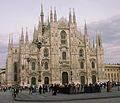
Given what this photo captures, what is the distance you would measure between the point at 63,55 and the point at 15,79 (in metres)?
14.4

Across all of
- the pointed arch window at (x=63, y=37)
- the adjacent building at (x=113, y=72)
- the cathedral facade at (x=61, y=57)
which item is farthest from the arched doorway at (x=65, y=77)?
the adjacent building at (x=113, y=72)

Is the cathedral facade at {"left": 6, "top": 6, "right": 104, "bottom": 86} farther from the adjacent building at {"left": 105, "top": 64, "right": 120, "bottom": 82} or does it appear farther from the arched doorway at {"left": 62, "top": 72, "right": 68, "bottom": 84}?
the adjacent building at {"left": 105, "top": 64, "right": 120, "bottom": 82}

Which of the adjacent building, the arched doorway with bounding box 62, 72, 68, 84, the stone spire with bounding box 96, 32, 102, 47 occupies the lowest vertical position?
the arched doorway with bounding box 62, 72, 68, 84

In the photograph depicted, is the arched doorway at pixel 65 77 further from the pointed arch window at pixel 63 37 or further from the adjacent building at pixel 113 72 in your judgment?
the adjacent building at pixel 113 72

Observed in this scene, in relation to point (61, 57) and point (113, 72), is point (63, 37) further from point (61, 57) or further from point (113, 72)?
point (113, 72)

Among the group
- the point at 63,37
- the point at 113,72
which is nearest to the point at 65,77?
the point at 63,37

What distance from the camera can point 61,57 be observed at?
63.4 meters

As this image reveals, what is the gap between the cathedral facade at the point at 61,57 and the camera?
60688 millimetres

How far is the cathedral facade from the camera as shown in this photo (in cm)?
6069

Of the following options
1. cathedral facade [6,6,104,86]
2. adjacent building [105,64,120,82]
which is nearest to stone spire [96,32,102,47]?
cathedral facade [6,6,104,86]

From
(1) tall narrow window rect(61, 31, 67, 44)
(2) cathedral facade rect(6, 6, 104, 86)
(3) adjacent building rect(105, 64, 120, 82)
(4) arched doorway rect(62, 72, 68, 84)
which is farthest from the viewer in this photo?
(3) adjacent building rect(105, 64, 120, 82)

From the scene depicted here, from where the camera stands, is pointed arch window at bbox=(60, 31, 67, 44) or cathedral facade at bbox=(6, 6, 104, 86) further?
pointed arch window at bbox=(60, 31, 67, 44)

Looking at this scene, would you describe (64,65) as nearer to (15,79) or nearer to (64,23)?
(64,23)

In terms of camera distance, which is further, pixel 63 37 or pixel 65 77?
pixel 63 37
